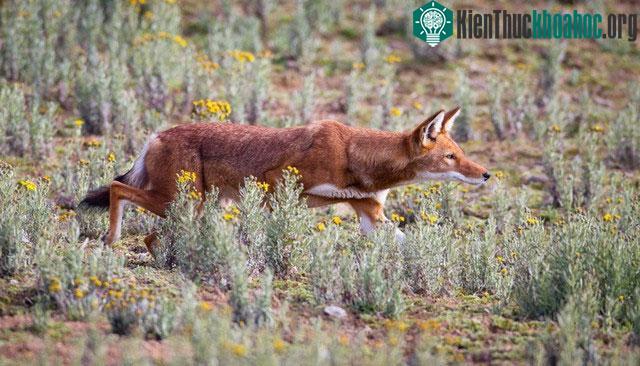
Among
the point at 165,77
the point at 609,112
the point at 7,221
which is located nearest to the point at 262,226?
the point at 7,221

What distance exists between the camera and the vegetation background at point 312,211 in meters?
5.73

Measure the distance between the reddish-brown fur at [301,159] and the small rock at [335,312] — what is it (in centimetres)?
156

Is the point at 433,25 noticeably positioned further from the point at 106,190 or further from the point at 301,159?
the point at 106,190

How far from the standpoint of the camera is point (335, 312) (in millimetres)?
6281

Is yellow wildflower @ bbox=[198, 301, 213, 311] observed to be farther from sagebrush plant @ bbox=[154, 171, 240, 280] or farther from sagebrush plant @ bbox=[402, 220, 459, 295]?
sagebrush plant @ bbox=[402, 220, 459, 295]

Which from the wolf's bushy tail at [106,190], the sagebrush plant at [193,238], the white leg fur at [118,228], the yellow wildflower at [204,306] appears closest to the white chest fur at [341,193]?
the sagebrush plant at [193,238]

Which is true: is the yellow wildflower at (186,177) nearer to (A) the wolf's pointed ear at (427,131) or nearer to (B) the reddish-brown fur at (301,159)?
(B) the reddish-brown fur at (301,159)

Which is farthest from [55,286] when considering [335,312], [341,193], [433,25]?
[433,25]

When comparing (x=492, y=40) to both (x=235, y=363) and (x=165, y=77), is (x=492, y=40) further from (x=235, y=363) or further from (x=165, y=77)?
(x=235, y=363)

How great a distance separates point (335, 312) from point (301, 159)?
1.77 meters

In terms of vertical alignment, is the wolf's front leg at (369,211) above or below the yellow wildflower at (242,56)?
below

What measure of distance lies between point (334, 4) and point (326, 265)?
10321 mm

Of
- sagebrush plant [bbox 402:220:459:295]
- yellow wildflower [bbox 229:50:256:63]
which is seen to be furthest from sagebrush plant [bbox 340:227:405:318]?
yellow wildflower [bbox 229:50:256:63]

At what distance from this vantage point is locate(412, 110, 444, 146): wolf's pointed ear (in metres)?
7.80
